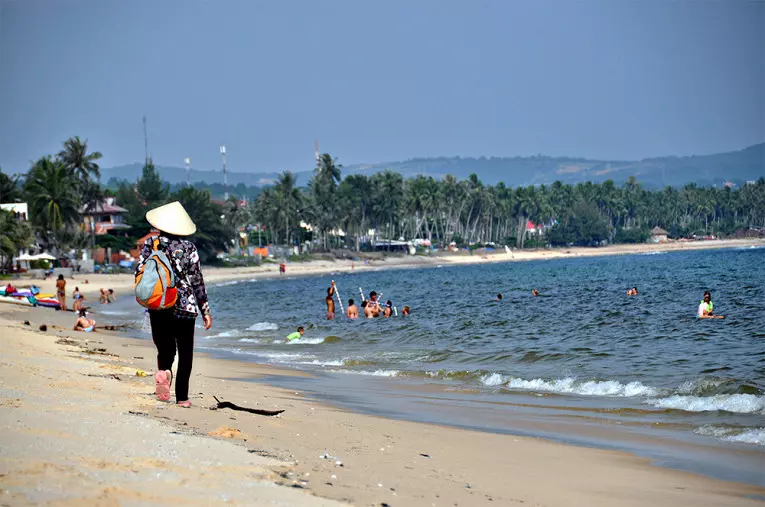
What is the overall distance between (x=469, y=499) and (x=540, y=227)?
190m

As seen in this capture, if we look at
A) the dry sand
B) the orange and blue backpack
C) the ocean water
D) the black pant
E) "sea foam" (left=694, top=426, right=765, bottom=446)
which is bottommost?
the ocean water

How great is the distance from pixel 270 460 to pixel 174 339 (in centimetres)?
263

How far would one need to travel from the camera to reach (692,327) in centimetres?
2259

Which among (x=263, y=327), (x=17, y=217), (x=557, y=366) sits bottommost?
(x=263, y=327)

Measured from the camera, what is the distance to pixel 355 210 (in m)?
139

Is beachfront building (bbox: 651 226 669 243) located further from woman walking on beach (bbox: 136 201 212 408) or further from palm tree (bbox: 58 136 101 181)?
woman walking on beach (bbox: 136 201 212 408)

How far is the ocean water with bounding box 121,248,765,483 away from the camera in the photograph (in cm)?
996

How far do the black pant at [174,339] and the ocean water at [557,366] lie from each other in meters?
3.39

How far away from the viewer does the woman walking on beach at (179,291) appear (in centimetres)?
789

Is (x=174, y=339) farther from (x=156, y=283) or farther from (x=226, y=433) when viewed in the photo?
(x=226, y=433)

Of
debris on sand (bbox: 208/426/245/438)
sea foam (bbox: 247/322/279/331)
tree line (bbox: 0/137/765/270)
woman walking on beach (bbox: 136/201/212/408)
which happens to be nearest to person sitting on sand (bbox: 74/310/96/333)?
sea foam (bbox: 247/322/279/331)

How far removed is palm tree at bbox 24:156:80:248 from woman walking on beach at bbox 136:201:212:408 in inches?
2827

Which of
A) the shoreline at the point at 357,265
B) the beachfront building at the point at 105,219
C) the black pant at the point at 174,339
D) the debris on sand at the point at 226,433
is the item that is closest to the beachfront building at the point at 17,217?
the shoreline at the point at 357,265

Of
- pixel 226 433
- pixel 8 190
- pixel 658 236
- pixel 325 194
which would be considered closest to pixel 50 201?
pixel 8 190
